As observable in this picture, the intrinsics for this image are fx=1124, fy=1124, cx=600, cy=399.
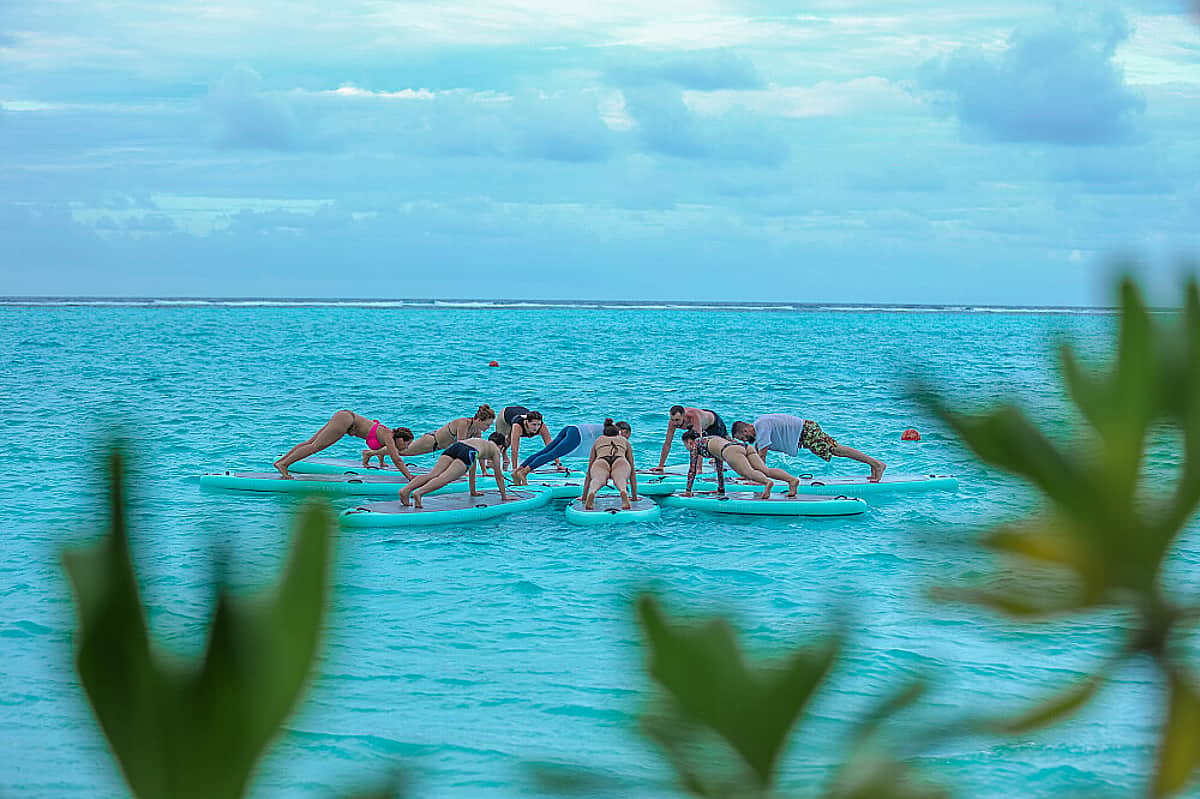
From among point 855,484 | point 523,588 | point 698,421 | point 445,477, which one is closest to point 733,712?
point 523,588

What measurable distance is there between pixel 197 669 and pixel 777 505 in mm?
16321

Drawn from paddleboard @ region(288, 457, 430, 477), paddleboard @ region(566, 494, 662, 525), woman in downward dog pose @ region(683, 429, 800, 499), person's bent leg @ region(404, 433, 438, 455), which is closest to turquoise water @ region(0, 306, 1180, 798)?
paddleboard @ region(566, 494, 662, 525)

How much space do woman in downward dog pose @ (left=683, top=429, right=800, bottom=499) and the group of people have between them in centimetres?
2

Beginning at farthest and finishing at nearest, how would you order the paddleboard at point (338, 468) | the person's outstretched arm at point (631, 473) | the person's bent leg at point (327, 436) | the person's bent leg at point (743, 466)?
the paddleboard at point (338, 468) < the person's bent leg at point (327, 436) < the person's bent leg at point (743, 466) < the person's outstretched arm at point (631, 473)

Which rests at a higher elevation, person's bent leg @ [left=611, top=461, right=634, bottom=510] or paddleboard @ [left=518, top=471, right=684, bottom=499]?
person's bent leg @ [left=611, top=461, right=634, bottom=510]

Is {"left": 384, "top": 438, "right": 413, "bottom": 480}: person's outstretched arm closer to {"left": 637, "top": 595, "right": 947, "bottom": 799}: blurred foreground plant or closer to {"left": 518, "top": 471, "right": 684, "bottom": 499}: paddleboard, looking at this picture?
{"left": 518, "top": 471, "right": 684, "bottom": 499}: paddleboard

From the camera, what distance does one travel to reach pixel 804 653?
594 millimetres

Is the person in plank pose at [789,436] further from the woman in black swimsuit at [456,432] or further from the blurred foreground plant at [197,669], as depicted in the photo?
the blurred foreground plant at [197,669]

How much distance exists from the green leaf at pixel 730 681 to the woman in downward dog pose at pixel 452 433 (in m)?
15.8

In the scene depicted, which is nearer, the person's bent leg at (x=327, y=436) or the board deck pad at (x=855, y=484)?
the person's bent leg at (x=327, y=436)

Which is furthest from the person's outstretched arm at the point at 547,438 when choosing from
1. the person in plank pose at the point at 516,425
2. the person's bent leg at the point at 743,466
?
the person's bent leg at the point at 743,466

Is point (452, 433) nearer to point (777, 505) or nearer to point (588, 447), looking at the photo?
point (588, 447)

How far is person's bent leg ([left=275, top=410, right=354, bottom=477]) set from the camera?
1770 centimetres

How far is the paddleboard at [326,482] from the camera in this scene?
58.2 feet
